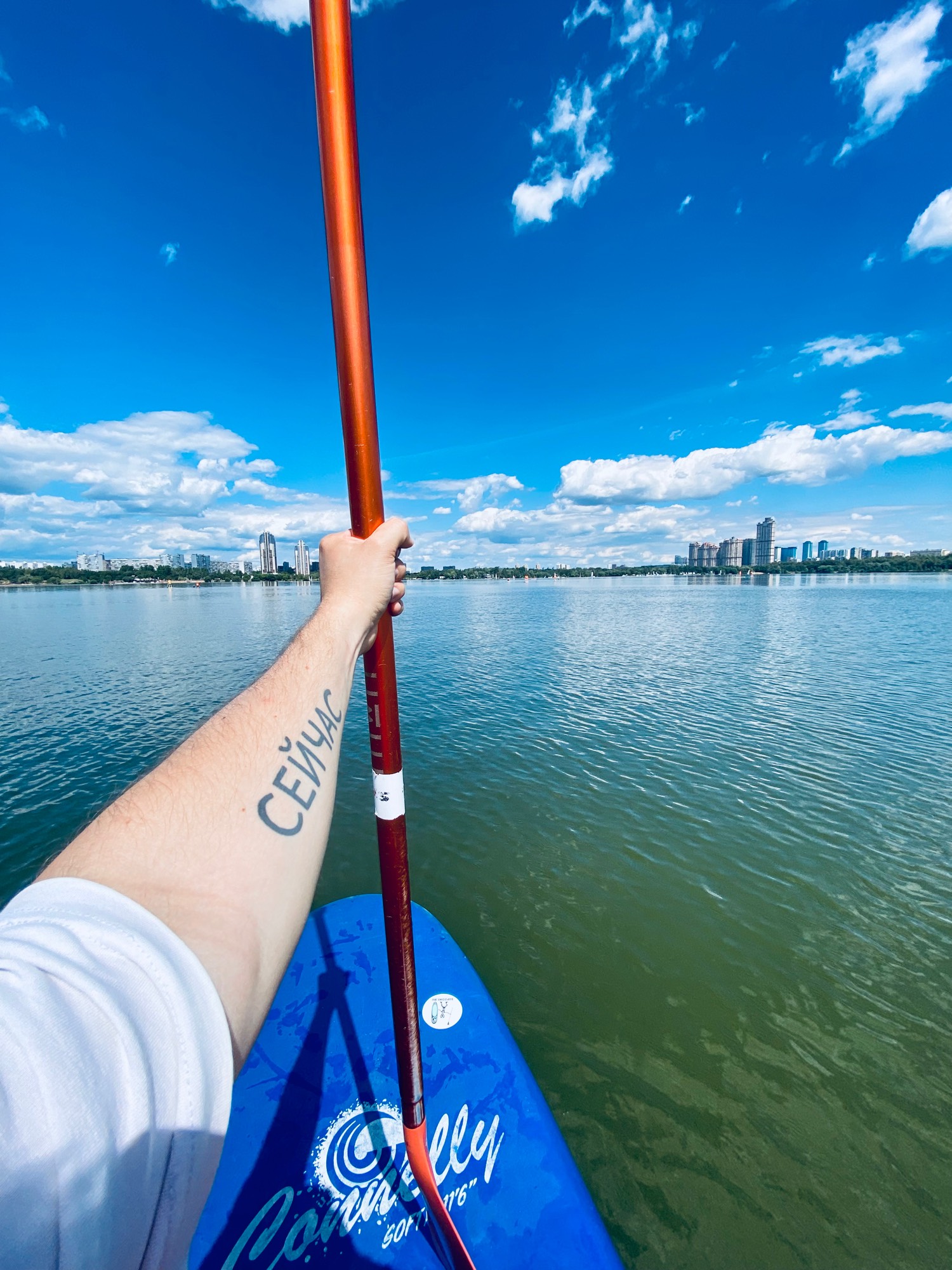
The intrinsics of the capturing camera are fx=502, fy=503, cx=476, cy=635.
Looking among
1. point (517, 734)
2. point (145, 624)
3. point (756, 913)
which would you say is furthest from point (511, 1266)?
point (145, 624)

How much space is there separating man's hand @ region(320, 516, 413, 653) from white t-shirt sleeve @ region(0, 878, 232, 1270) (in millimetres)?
1307

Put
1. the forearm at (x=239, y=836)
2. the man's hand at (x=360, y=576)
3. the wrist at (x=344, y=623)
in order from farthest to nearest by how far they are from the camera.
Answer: the man's hand at (x=360, y=576) < the wrist at (x=344, y=623) < the forearm at (x=239, y=836)

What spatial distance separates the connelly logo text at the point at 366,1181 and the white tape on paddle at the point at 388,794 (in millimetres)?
3871

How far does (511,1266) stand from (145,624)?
207 ft

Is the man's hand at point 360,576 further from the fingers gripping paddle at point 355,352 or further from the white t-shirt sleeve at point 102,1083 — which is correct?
the white t-shirt sleeve at point 102,1083

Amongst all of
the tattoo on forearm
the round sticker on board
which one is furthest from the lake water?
the round sticker on board

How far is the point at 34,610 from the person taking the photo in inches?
2945

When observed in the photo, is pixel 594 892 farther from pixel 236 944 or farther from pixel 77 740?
pixel 77 740

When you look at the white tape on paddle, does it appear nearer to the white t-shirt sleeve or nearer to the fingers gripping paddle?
the fingers gripping paddle

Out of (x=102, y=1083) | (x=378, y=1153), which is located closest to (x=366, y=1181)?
(x=378, y=1153)

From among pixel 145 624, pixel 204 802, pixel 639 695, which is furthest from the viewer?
pixel 145 624

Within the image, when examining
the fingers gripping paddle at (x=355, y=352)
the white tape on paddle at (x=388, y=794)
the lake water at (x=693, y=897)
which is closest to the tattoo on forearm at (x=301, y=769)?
the fingers gripping paddle at (x=355, y=352)

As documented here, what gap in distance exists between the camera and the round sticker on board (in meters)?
5.85

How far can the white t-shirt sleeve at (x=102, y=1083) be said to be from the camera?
0.79m
